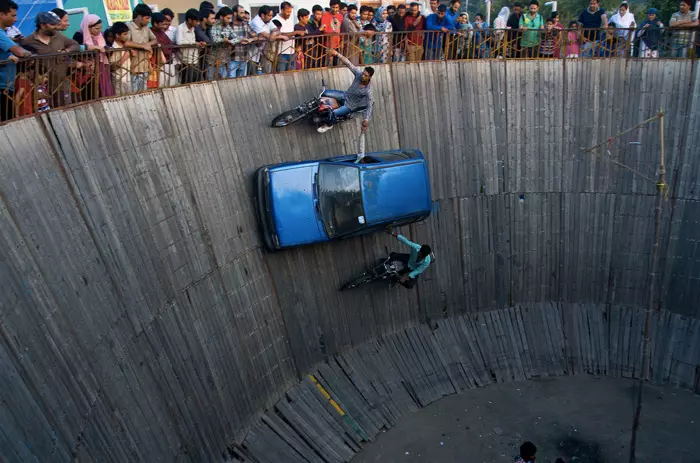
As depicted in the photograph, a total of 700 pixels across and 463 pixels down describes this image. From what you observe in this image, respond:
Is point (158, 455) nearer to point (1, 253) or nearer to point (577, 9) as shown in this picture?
point (1, 253)

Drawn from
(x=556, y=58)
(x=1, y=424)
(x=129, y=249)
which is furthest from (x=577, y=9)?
(x=1, y=424)

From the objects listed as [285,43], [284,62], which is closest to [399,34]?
[285,43]

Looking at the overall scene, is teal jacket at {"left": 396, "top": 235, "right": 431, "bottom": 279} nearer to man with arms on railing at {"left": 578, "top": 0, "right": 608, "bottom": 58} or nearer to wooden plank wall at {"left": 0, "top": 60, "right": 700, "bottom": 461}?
wooden plank wall at {"left": 0, "top": 60, "right": 700, "bottom": 461}

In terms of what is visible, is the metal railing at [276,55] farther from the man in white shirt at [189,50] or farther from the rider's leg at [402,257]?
the rider's leg at [402,257]

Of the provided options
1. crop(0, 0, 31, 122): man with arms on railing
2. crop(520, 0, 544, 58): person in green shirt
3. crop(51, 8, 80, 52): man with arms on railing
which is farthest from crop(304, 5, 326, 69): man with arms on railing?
crop(0, 0, 31, 122): man with arms on railing

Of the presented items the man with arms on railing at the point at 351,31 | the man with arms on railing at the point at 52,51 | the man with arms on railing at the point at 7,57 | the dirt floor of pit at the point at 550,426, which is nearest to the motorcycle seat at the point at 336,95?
the man with arms on railing at the point at 351,31

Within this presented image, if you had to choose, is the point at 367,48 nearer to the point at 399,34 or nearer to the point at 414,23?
the point at 399,34
